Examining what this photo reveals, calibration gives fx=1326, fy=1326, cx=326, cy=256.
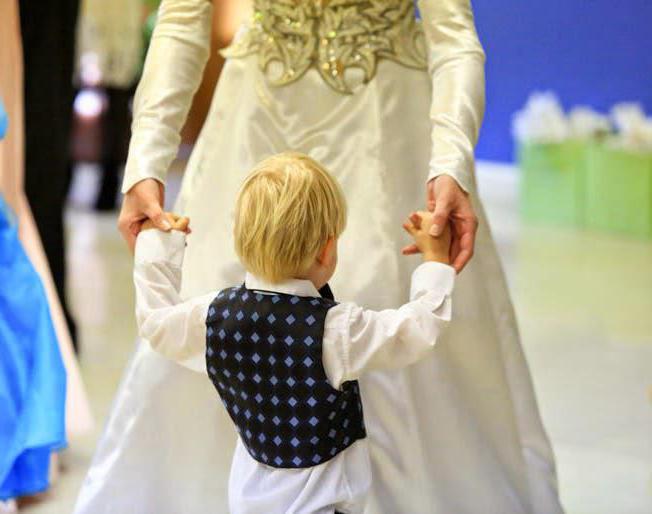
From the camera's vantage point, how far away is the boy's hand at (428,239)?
1.76 meters

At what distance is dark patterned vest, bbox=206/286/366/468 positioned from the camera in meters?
1.67

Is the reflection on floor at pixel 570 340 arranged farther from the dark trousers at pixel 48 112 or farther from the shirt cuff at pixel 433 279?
the shirt cuff at pixel 433 279

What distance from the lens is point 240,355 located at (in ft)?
5.56

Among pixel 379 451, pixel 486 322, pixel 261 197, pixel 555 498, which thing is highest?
pixel 261 197

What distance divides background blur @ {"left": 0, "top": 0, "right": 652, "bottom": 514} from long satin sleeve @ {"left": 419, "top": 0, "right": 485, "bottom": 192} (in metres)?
1.66

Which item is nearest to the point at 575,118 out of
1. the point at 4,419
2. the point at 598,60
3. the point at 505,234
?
the point at 598,60

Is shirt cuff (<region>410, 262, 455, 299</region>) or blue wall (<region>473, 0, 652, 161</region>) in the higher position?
blue wall (<region>473, 0, 652, 161</region>)

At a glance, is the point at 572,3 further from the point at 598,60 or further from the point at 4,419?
the point at 4,419

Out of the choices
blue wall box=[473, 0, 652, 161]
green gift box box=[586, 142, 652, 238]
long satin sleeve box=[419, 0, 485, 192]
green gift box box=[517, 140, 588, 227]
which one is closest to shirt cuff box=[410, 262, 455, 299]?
long satin sleeve box=[419, 0, 485, 192]

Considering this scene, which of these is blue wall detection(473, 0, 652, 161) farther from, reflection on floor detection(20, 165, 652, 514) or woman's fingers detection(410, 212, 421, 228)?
woman's fingers detection(410, 212, 421, 228)

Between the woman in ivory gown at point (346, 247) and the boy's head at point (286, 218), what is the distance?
16.2 inches

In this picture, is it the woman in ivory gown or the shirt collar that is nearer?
the shirt collar

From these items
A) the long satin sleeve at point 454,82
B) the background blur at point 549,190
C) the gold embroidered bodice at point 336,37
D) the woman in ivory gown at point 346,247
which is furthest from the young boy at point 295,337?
the background blur at point 549,190

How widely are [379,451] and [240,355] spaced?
0.49 meters
